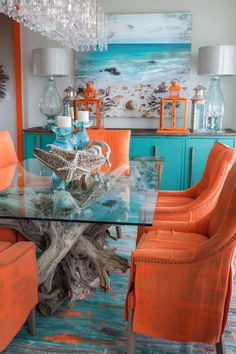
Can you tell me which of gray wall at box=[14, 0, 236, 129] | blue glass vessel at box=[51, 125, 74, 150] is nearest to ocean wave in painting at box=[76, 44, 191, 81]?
gray wall at box=[14, 0, 236, 129]

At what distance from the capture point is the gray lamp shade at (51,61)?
4242mm

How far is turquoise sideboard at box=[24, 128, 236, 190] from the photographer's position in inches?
163

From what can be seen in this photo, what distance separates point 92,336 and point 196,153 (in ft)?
8.49

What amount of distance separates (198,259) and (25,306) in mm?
840

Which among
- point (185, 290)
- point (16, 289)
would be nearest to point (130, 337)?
point (185, 290)

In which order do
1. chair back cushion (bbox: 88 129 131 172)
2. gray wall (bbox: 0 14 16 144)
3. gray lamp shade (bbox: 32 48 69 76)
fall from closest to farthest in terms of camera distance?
chair back cushion (bbox: 88 129 131 172) → gray lamp shade (bbox: 32 48 69 76) → gray wall (bbox: 0 14 16 144)

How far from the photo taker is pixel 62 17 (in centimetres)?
301

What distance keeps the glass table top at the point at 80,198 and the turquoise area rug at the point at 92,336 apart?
0.68 metres

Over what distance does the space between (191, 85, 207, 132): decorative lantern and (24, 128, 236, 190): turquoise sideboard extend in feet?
0.72

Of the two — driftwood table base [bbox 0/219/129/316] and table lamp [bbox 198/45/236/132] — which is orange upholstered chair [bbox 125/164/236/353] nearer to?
driftwood table base [bbox 0/219/129/316]

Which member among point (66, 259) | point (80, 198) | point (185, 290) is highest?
point (80, 198)

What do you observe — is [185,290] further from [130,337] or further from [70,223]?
[70,223]

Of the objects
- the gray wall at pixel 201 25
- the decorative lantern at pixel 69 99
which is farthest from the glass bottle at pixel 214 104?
the decorative lantern at pixel 69 99

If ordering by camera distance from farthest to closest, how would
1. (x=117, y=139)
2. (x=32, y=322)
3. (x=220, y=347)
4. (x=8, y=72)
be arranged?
(x=8, y=72), (x=117, y=139), (x=32, y=322), (x=220, y=347)
